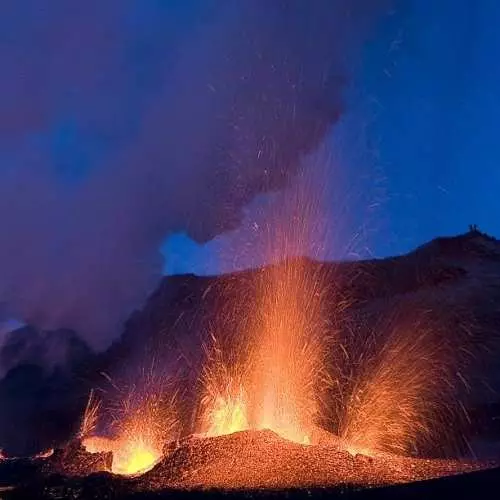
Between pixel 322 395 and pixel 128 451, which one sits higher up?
pixel 322 395

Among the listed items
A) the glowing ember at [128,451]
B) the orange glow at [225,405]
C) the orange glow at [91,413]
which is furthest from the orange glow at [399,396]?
the orange glow at [91,413]

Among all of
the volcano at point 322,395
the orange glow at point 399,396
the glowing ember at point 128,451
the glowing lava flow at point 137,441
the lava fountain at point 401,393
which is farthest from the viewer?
the lava fountain at point 401,393

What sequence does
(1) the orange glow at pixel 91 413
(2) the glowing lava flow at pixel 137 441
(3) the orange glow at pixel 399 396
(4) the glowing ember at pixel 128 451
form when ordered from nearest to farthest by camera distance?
1. (4) the glowing ember at pixel 128 451
2. (2) the glowing lava flow at pixel 137 441
3. (3) the orange glow at pixel 399 396
4. (1) the orange glow at pixel 91 413

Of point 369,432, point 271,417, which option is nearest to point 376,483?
point 271,417

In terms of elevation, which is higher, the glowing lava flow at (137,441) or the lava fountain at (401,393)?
the lava fountain at (401,393)

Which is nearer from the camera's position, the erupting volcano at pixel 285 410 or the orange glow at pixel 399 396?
the erupting volcano at pixel 285 410

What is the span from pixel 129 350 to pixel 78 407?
3.14 meters

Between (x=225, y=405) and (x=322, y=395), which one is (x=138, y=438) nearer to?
(x=225, y=405)

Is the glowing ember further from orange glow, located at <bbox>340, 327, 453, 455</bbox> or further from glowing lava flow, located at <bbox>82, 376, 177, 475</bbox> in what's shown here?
orange glow, located at <bbox>340, 327, 453, 455</bbox>

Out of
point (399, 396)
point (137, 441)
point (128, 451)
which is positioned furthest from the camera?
point (399, 396)

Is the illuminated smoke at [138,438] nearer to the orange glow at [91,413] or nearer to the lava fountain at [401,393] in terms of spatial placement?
the orange glow at [91,413]

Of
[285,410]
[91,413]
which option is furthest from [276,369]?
[91,413]

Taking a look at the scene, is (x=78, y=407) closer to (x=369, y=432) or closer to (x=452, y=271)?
(x=369, y=432)

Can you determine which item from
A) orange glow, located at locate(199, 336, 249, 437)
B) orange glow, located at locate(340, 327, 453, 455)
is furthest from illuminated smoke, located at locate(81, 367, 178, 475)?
orange glow, located at locate(340, 327, 453, 455)
